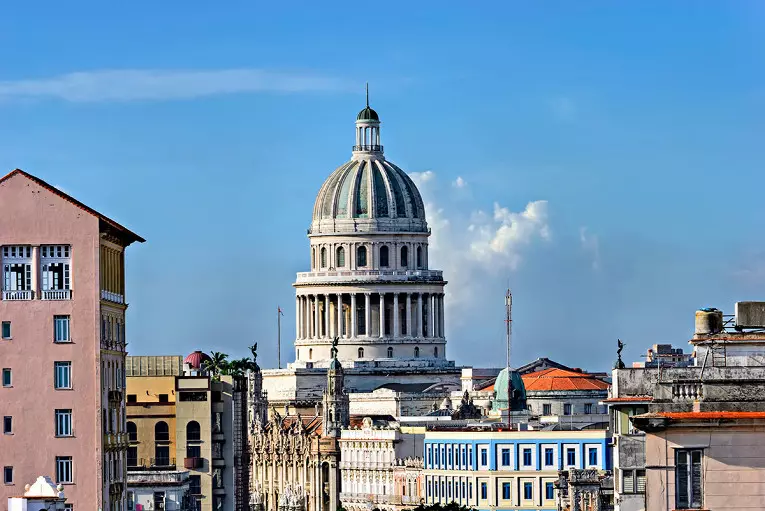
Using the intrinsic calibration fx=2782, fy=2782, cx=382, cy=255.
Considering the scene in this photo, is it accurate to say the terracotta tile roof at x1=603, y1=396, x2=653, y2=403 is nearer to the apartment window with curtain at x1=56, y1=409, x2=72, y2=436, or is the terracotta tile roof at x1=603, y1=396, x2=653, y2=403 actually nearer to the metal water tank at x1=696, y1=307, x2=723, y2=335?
the metal water tank at x1=696, y1=307, x2=723, y2=335

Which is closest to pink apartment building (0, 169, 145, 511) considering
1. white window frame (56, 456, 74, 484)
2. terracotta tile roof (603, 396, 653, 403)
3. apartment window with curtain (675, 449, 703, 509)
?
white window frame (56, 456, 74, 484)

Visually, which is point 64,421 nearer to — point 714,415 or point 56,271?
point 56,271

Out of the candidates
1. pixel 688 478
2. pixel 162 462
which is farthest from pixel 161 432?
pixel 688 478

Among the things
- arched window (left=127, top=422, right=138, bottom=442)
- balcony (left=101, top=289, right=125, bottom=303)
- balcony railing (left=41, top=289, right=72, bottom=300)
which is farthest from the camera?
arched window (left=127, top=422, right=138, bottom=442)

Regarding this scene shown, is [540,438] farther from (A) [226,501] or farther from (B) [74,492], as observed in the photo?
(B) [74,492]

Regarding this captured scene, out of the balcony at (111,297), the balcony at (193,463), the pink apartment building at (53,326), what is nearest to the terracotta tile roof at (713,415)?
the pink apartment building at (53,326)

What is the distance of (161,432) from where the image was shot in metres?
178

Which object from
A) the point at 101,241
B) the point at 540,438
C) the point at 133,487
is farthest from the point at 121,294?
the point at 540,438

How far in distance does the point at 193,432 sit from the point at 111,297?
5289 centimetres

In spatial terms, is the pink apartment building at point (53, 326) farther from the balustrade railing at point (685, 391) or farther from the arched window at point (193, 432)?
the balustrade railing at point (685, 391)

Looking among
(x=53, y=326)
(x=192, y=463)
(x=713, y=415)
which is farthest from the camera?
(x=192, y=463)

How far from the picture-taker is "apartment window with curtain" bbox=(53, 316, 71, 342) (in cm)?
11906

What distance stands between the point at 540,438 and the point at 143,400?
32.8 metres

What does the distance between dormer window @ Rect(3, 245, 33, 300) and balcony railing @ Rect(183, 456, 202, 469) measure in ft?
179
